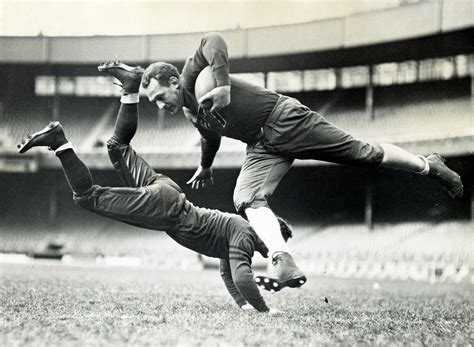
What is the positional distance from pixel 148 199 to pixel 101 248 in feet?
39.9

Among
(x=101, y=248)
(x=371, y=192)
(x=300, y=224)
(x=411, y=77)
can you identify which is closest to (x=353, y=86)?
(x=411, y=77)

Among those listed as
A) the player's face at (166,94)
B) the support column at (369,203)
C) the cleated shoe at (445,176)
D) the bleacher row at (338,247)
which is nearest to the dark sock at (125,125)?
the player's face at (166,94)

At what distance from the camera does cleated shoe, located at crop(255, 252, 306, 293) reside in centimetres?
320

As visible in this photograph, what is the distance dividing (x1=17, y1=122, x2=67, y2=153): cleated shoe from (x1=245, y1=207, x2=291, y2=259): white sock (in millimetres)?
1266

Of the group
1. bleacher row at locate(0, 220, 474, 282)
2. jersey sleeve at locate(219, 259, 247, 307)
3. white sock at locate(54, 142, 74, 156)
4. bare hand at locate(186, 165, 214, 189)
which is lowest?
bleacher row at locate(0, 220, 474, 282)

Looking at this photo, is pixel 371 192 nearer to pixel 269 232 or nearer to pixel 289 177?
pixel 289 177

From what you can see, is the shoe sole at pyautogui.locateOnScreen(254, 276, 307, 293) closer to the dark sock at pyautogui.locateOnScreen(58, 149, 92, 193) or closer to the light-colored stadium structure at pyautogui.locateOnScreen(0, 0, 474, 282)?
the dark sock at pyautogui.locateOnScreen(58, 149, 92, 193)

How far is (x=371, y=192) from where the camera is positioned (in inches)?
564

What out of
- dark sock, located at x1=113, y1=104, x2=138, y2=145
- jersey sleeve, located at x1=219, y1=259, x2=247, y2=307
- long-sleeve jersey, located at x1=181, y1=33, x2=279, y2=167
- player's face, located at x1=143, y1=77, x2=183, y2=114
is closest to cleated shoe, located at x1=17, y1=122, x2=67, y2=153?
dark sock, located at x1=113, y1=104, x2=138, y2=145

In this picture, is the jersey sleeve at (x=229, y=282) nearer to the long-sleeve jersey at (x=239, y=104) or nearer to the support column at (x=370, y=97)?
the long-sleeve jersey at (x=239, y=104)

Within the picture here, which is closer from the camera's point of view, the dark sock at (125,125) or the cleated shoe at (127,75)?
Result: the cleated shoe at (127,75)

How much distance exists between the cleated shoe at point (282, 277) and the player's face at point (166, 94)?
3.86ft

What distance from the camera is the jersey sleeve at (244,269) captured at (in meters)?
3.78

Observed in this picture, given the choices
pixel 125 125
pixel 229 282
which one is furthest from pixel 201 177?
pixel 229 282
